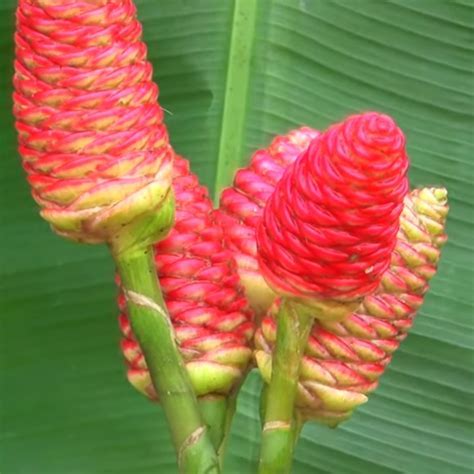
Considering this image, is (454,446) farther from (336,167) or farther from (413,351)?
(336,167)

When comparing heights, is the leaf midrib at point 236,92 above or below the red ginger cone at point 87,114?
below

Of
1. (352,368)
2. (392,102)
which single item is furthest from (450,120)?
(352,368)

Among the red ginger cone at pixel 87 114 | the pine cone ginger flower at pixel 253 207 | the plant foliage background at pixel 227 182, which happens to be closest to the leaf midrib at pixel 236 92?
the plant foliage background at pixel 227 182

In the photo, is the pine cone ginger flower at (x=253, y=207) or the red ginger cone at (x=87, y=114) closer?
the red ginger cone at (x=87, y=114)

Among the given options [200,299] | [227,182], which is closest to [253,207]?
[200,299]

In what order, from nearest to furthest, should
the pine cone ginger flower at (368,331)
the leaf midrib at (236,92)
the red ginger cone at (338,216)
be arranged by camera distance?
the red ginger cone at (338,216) → the pine cone ginger flower at (368,331) → the leaf midrib at (236,92)

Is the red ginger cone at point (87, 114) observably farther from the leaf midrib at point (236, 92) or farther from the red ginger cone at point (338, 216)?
the leaf midrib at point (236, 92)

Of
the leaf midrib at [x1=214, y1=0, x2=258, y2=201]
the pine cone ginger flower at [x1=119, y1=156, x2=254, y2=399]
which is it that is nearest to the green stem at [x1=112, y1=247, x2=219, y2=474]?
Result: the pine cone ginger flower at [x1=119, y1=156, x2=254, y2=399]
